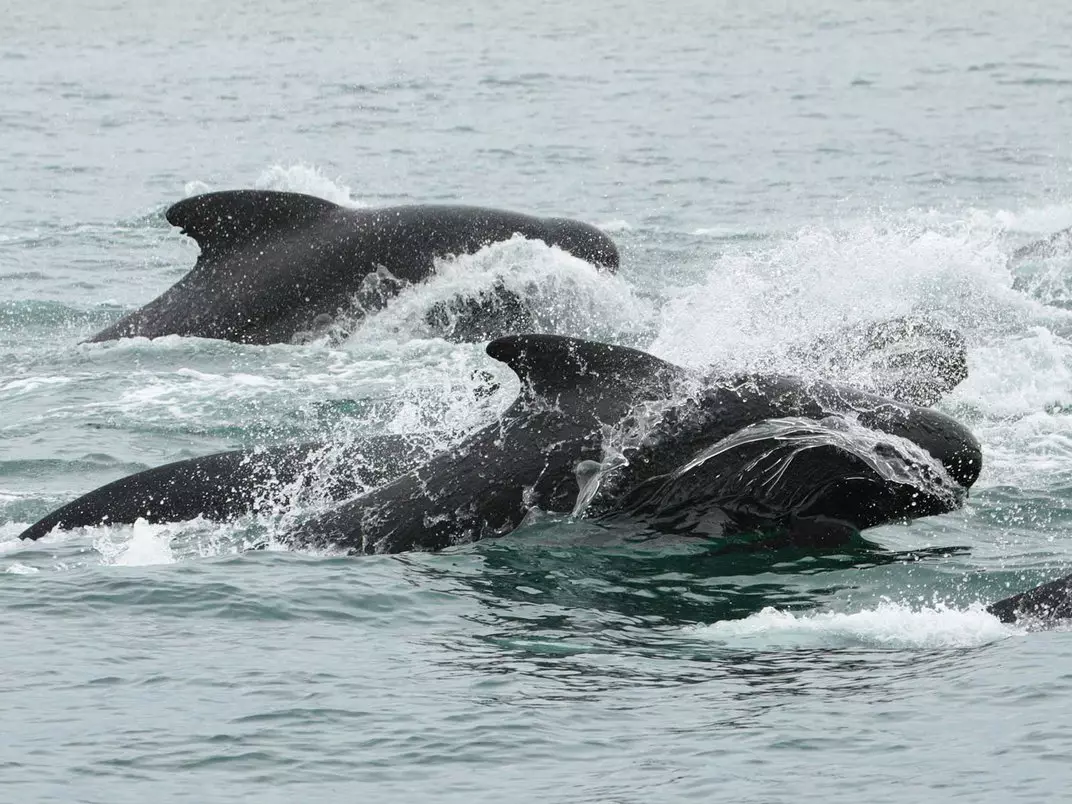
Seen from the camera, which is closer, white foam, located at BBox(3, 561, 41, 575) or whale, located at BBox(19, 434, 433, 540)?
white foam, located at BBox(3, 561, 41, 575)

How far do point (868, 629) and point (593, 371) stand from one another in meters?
2.60

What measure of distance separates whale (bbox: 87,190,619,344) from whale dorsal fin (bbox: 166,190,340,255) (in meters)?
0.01

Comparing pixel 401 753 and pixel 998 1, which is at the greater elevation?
pixel 998 1

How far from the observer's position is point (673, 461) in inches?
499

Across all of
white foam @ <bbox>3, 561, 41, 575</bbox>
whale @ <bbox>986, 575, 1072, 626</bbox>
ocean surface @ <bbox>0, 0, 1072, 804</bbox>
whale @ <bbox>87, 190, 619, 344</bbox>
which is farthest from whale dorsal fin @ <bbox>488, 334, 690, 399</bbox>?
whale @ <bbox>87, 190, 619, 344</bbox>

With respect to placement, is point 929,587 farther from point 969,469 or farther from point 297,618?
point 297,618

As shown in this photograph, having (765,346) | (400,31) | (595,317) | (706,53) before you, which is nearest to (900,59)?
(706,53)

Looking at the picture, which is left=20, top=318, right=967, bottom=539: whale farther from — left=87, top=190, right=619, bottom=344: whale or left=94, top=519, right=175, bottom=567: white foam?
left=87, top=190, right=619, bottom=344: whale

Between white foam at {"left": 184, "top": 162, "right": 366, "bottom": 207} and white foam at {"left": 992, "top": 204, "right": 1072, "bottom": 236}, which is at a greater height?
white foam at {"left": 184, "top": 162, "right": 366, "bottom": 207}

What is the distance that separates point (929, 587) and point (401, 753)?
4.21 m

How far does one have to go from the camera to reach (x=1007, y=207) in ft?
106

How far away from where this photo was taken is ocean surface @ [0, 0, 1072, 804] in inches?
379

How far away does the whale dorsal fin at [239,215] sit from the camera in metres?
19.0

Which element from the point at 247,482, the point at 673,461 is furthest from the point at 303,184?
the point at 673,461
